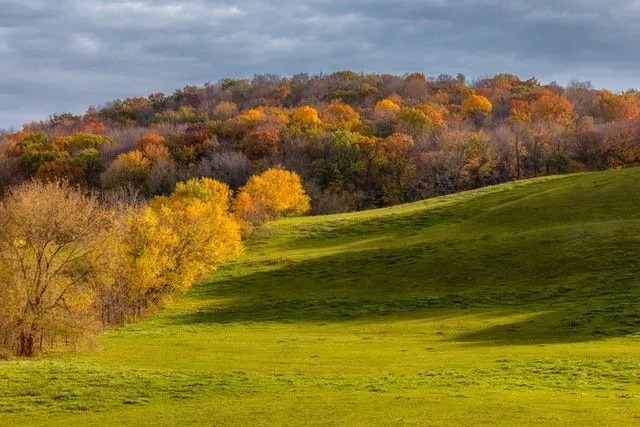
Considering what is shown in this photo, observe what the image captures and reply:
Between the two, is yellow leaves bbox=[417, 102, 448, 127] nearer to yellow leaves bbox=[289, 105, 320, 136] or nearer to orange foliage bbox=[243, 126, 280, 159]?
yellow leaves bbox=[289, 105, 320, 136]

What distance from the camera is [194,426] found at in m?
26.9

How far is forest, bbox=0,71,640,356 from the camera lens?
46.4m

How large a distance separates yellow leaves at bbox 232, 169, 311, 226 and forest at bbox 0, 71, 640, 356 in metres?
0.25

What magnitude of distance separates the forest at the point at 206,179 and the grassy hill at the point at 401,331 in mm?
4025

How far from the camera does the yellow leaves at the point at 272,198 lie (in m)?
108

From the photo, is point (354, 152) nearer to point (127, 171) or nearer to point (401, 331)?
point (127, 171)

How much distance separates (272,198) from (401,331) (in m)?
64.1

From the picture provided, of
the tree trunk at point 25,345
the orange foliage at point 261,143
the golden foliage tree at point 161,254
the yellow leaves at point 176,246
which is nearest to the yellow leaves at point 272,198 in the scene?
the yellow leaves at point 176,246

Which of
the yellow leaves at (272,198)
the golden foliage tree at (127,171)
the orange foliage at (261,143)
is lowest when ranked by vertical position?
the yellow leaves at (272,198)

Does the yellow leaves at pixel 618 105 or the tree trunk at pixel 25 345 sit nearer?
the tree trunk at pixel 25 345

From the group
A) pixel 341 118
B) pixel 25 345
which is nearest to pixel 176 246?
pixel 25 345

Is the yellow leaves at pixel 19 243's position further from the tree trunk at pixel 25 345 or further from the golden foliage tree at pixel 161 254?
the golden foliage tree at pixel 161 254

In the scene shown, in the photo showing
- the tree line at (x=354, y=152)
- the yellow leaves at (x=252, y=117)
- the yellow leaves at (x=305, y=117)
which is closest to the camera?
the tree line at (x=354, y=152)

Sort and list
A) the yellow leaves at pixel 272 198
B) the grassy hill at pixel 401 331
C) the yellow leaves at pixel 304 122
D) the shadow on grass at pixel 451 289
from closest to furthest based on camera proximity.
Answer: the grassy hill at pixel 401 331 < the shadow on grass at pixel 451 289 < the yellow leaves at pixel 272 198 < the yellow leaves at pixel 304 122
